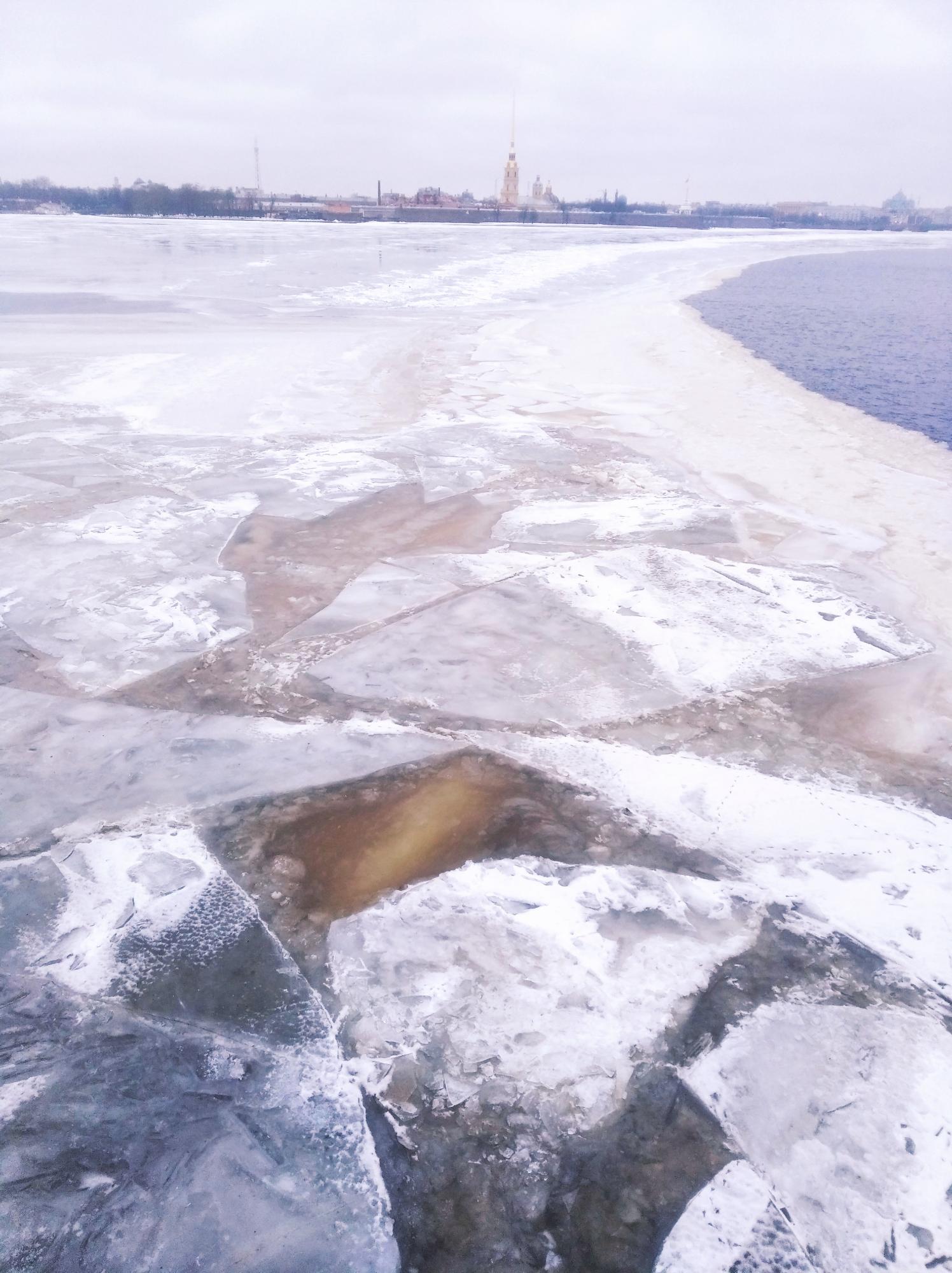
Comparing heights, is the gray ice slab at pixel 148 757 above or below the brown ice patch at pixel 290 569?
below

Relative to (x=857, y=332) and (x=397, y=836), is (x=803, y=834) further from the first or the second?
(x=857, y=332)

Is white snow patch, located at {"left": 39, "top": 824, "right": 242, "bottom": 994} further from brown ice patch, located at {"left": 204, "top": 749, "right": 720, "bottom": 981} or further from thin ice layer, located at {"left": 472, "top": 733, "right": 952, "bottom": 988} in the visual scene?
thin ice layer, located at {"left": 472, "top": 733, "right": 952, "bottom": 988}

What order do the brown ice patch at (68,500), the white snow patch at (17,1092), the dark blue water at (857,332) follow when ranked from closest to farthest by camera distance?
the white snow patch at (17,1092) < the brown ice patch at (68,500) < the dark blue water at (857,332)

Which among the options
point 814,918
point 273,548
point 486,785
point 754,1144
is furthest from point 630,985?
point 273,548

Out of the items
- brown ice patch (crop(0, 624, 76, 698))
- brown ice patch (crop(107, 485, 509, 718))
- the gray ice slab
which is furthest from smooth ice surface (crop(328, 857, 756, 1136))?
brown ice patch (crop(0, 624, 76, 698))

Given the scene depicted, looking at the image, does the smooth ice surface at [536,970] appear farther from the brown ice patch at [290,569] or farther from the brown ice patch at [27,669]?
the brown ice patch at [27,669]

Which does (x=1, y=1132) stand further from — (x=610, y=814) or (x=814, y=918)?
(x=814, y=918)

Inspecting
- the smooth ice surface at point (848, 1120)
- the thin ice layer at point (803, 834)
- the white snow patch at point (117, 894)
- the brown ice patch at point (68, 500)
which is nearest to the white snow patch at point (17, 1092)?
the white snow patch at point (117, 894)
